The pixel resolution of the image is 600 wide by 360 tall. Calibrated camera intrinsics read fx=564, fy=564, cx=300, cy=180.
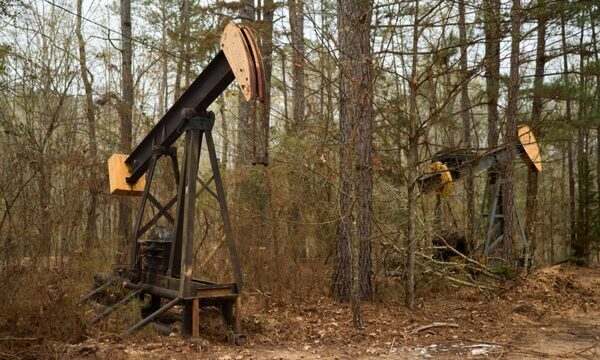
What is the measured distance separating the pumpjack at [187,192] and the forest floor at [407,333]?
0.49m

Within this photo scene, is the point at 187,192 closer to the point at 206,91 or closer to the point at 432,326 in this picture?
the point at 206,91

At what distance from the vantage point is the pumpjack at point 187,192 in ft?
23.6

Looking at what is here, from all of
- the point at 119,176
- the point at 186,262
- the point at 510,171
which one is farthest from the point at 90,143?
the point at 510,171

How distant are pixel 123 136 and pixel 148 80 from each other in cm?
667

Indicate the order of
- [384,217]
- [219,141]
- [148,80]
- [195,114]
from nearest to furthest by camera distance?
[195,114] < [384,217] < [148,80] < [219,141]

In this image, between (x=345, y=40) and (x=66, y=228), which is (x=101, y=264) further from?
(x=345, y=40)

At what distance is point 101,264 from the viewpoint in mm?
11516

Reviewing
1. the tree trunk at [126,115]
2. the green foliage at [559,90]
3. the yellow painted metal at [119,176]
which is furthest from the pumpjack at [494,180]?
the tree trunk at [126,115]

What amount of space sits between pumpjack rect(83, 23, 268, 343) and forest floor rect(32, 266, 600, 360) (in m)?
0.49

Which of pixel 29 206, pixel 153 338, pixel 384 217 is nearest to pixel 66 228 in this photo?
pixel 29 206

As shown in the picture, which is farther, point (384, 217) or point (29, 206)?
point (384, 217)

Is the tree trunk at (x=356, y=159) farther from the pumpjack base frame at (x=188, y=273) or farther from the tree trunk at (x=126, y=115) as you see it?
the tree trunk at (x=126, y=115)

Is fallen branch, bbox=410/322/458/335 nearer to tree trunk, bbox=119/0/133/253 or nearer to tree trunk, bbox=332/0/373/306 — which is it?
tree trunk, bbox=332/0/373/306

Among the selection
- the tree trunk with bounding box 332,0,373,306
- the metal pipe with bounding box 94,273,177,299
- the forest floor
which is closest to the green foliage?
the forest floor
